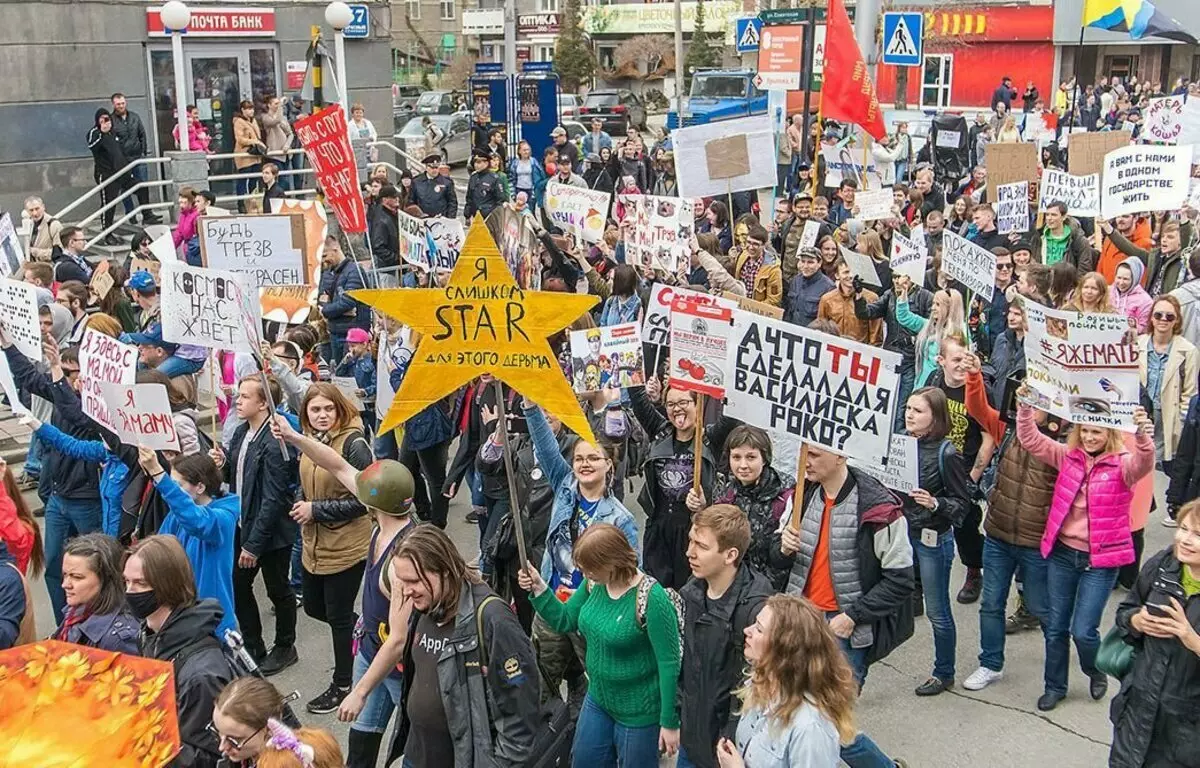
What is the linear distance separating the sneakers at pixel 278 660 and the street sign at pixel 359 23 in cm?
1793

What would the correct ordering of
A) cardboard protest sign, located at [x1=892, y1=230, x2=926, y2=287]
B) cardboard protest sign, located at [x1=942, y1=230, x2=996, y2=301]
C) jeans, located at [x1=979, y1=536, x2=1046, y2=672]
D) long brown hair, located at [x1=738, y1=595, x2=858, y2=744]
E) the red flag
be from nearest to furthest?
long brown hair, located at [x1=738, y1=595, x2=858, y2=744] → jeans, located at [x1=979, y1=536, x2=1046, y2=672] → cardboard protest sign, located at [x1=942, y1=230, x2=996, y2=301] → cardboard protest sign, located at [x1=892, y1=230, x2=926, y2=287] → the red flag

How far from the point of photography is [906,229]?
14.3 meters

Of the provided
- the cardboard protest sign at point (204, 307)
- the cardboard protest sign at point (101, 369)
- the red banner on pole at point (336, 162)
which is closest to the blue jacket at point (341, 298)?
the red banner on pole at point (336, 162)

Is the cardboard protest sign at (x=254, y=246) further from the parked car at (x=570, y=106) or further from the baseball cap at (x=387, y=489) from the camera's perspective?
→ the parked car at (x=570, y=106)

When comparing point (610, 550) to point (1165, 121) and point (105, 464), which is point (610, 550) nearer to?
point (105, 464)

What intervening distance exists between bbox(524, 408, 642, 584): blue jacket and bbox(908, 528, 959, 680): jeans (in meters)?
1.69

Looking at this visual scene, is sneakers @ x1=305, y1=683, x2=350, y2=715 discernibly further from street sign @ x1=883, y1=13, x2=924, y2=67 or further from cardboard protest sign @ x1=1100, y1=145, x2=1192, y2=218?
street sign @ x1=883, y1=13, x2=924, y2=67

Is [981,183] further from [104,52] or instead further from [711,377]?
[711,377]

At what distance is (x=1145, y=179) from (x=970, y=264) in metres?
3.06

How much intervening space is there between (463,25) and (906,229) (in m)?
60.2

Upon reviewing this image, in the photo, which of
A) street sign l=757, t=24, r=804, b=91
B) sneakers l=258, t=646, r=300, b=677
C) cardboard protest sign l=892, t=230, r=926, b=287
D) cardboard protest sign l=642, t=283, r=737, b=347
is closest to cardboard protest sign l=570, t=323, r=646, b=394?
cardboard protest sign l=642, t=283, r=737, b=347

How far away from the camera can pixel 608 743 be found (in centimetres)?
537

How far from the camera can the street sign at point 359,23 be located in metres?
23.6

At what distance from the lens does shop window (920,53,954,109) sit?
163 feet
